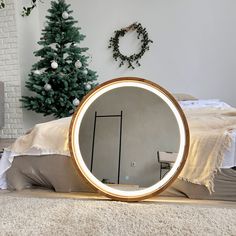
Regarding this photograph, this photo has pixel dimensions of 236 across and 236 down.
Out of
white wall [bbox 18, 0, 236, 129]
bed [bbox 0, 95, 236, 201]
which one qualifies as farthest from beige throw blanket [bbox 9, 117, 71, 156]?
white wall [bbox 18, 0, 236, 129]

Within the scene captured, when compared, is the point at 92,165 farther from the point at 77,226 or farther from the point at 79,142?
the point at 77,226

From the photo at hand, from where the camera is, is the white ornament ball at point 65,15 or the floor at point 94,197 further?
the white ornament ball at point 65,15

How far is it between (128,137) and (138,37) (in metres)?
2.29

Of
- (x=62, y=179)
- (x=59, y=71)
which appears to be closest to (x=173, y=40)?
(x=59, y=71)

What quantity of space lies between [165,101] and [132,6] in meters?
2.40

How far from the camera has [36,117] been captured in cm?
329

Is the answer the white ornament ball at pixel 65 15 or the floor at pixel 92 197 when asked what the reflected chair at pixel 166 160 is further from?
the white ornament ball at pixel 65 15

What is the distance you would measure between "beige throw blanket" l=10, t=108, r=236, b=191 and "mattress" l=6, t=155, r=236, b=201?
0.11 ft

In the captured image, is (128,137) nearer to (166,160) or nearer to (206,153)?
(166,160)

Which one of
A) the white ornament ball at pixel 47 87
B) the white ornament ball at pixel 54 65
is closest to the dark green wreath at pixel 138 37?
the white ornament ball at pixel 54 65

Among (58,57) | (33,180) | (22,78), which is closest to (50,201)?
(33,180)

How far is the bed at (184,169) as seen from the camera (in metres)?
1.09

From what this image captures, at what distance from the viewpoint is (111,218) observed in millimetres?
1025

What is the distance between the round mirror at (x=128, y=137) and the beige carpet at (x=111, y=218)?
83mm
